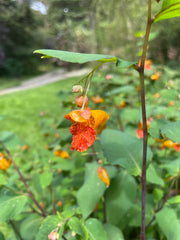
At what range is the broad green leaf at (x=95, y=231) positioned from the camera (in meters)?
0.65

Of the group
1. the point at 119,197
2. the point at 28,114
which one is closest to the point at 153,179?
the point at 119,197

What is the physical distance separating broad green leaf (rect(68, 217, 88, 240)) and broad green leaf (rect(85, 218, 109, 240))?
0.09 feet

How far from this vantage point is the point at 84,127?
0.50m

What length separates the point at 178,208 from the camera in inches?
31.2

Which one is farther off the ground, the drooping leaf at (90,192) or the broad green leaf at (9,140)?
the broad green leaf at (9,140)

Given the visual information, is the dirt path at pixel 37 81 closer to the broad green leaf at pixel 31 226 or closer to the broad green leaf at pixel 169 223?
the broad green leaf at pixel 31 226

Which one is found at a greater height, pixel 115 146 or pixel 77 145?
pixel 77 145

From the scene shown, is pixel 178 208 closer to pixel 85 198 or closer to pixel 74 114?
pixel 85 198

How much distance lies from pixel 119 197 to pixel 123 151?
9.1 inches

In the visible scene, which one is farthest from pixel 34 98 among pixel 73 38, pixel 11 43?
pixel 11 43

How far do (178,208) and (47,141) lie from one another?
2691mm

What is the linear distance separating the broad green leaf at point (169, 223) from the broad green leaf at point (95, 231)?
8.9 inches

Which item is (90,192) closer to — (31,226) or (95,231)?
(95,231)

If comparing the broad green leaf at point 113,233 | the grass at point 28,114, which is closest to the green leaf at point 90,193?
the broad green leaf at point 113,233
